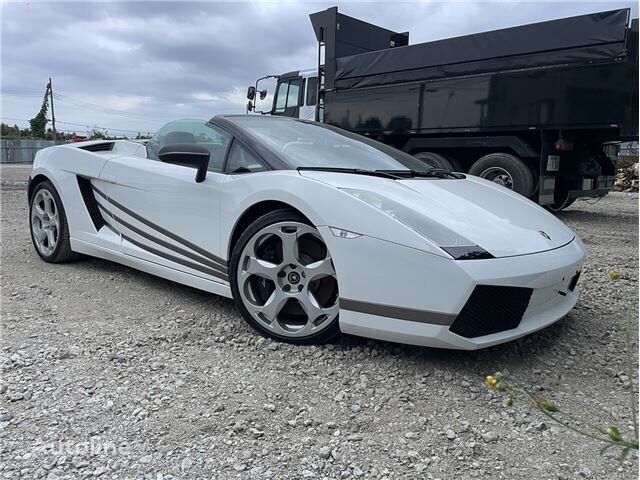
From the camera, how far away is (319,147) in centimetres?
324

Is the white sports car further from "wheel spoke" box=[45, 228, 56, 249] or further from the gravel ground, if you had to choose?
"wheel spoke" box=[45, 228, 56, 249]

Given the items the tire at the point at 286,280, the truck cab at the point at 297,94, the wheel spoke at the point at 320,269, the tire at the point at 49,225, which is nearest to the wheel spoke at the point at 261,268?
the tire at the point at 286,280

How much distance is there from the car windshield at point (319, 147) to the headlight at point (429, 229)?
0.60 meters

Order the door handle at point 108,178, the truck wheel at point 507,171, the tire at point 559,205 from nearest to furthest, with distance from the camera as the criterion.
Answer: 1. the door handle at point 108,178
2. the truck wheel at point 507,171
3. the tire at point 559,205

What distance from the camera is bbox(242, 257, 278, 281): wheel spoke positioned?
2713mm

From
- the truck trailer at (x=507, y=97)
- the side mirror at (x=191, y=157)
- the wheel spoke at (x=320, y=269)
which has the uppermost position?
the truck trailer at (x=507, y=97)

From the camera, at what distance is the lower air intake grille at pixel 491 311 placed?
222 cm

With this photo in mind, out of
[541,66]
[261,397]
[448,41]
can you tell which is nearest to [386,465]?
[261,397]

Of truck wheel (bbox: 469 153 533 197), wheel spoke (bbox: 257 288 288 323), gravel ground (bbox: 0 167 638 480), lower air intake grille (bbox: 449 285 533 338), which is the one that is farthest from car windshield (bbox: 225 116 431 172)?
truck wheel (bbox: 469 153 533 197)

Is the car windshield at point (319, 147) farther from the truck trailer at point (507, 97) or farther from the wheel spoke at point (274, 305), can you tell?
the truck trailer at point (507, 97)

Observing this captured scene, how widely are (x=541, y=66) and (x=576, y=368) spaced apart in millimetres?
6051

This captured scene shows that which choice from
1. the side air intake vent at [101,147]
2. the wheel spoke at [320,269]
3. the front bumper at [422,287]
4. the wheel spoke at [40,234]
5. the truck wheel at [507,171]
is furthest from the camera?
the truck wheel at [507,171]

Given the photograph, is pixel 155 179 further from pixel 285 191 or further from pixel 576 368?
pixel 576 368

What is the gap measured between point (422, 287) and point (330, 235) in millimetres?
492
